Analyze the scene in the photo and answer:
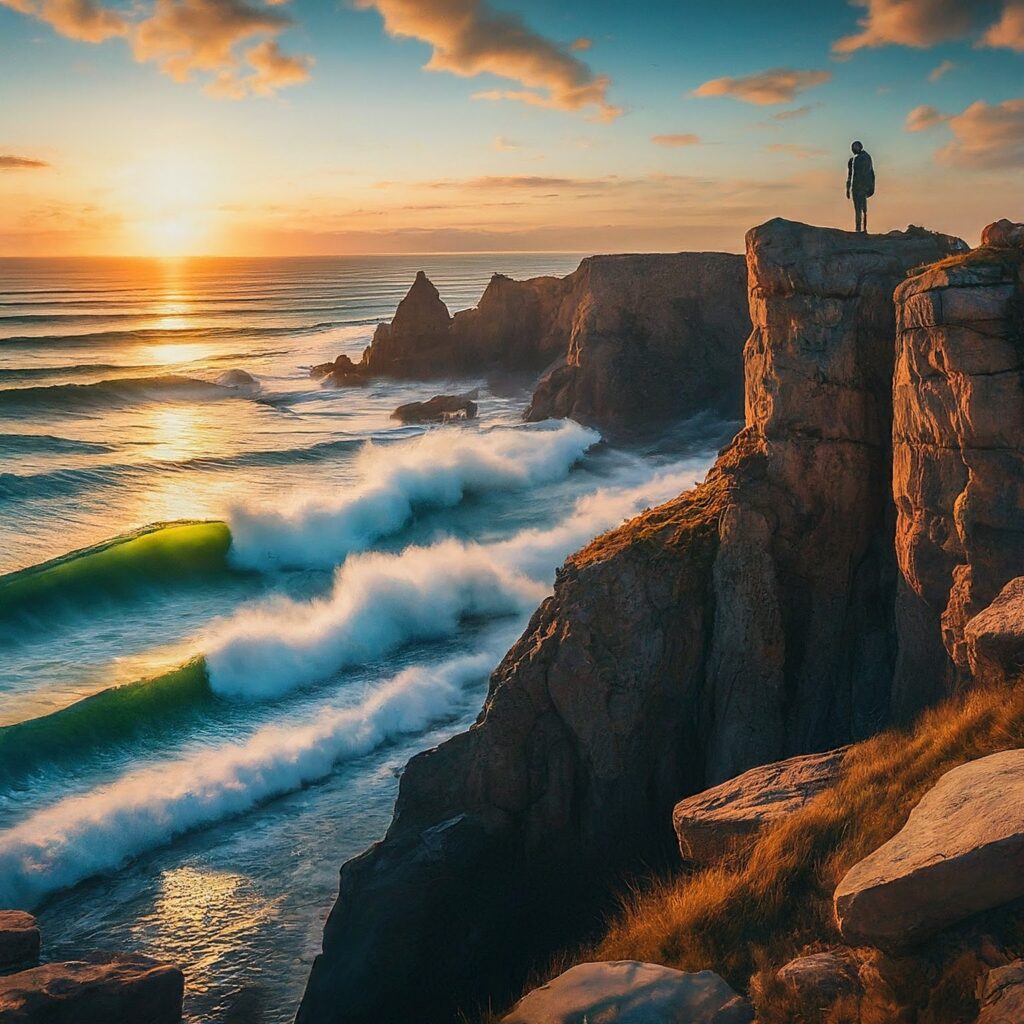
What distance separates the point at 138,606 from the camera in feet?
91.4

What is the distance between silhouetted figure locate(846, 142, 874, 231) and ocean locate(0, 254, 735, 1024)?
38.2 ft

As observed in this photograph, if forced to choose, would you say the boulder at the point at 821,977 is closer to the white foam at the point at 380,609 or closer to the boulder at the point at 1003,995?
the boulder at the point at 1003,995

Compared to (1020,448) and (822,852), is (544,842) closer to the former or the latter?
(822,852)

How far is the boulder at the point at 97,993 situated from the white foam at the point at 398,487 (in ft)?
63.8

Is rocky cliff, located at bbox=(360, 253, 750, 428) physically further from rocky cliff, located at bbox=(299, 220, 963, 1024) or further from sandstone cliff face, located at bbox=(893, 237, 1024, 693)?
sandstone cliff face, located at bbox=(893, 237, 1024, 693)

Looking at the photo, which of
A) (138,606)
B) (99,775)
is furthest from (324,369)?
(99,775)

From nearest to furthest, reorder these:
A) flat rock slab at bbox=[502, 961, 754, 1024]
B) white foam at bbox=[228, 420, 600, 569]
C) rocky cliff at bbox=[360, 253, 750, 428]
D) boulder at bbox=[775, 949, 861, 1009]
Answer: boulder at bbox=[775, 949, 861, 1009], flat rock slab at bbox=[502, 961, 754, 1024], white foam at bbox=[228, 420, 600, 569], rocky cliff at bbox=[360, 253, 750, 428]

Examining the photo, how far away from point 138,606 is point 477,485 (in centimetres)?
1494

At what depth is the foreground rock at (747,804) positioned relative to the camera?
1016 centimetres

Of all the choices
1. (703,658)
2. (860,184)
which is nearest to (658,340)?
(860,184)

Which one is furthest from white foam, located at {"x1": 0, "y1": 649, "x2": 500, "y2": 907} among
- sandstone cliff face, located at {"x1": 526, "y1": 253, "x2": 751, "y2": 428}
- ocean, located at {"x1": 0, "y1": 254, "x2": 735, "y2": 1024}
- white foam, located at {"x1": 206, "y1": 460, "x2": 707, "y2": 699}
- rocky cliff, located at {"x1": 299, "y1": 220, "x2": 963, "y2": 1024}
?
sandstone cliff face, located at {"x1": 526, "y1": 253, "x2": 751, "y2": 428}

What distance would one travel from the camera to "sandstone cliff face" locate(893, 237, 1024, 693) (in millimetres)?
11125

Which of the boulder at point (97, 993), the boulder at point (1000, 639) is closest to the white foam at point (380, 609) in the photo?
the boulder at point (97, 993)

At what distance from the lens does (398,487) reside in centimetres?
3706
